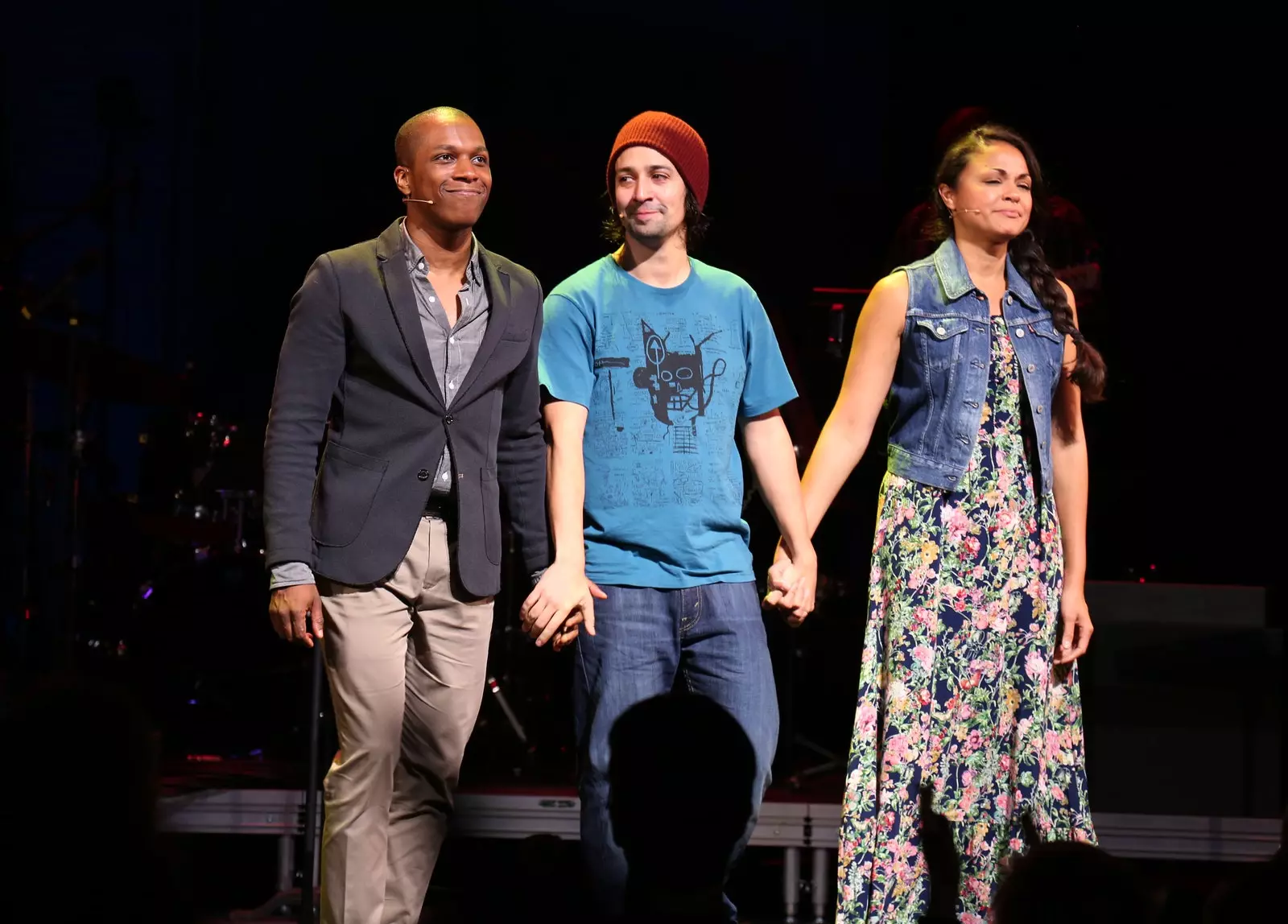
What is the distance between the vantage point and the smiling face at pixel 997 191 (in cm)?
318

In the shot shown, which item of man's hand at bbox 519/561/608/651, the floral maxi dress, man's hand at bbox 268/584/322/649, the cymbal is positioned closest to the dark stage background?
the cymbal

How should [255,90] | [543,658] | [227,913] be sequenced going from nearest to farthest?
[227,913]
[543,658]
[255,90]

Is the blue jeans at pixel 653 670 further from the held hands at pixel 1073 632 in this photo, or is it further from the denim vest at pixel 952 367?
the held hands at pixel 1073 632

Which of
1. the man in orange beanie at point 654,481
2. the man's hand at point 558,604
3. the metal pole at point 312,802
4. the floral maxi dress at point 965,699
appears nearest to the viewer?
the man's hand at point 558,604

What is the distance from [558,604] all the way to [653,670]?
0.90ft

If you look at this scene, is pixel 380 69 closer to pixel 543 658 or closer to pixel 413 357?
pixel 543 658

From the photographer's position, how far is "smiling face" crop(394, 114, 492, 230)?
3.08 meters

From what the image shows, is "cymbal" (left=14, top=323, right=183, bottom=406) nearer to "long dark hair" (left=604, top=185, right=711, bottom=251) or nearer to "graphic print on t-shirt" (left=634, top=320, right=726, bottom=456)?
"long dark hair" (left=604, top=185, right=711, bottom=251)

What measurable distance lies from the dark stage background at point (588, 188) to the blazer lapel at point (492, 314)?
2.04 meters

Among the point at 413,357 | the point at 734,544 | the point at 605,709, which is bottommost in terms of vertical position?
the point at 605,709

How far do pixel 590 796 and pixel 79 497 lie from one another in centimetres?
415

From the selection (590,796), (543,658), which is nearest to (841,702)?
(543,658)

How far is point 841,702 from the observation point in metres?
5.85

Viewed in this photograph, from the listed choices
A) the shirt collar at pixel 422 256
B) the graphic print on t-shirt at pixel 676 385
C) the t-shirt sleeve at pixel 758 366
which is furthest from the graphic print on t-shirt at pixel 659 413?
the shirt collar at pixel 422 256
